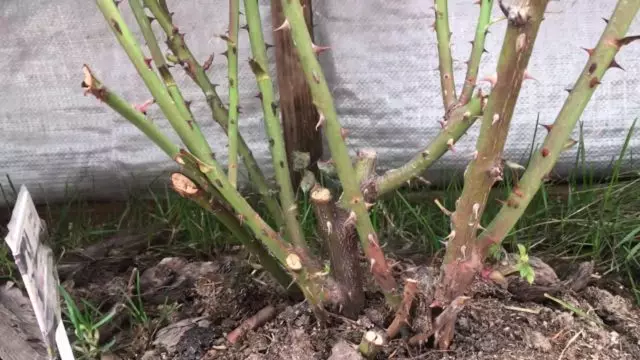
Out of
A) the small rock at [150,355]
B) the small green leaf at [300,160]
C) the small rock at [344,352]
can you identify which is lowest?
the small rock at [150,355]

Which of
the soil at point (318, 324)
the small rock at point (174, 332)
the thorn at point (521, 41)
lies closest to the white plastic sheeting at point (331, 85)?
the soil at point (318, 324)

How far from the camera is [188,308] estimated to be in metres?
1.18

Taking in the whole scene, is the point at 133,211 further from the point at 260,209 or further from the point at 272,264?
the point at 272,264

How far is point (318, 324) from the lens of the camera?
1.01m

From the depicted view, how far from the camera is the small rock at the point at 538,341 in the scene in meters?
0.98

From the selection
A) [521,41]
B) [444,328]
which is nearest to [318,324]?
[444,328]

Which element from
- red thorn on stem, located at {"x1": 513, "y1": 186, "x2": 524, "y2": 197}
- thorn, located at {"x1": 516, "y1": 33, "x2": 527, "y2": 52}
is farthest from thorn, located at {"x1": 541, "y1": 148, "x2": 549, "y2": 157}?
thorn, located at {"x1": 516, "y1": 33, "x2": 527, "y2": 52}

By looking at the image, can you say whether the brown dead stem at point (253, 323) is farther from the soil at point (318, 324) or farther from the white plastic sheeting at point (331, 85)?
the white plastic sheeting at point (331, 85)

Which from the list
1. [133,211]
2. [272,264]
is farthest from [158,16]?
[133,211]

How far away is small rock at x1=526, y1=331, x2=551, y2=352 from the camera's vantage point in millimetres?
977

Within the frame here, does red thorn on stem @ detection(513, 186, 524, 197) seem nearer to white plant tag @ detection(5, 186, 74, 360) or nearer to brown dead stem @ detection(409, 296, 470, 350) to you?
brown dead stem @ detection(409, 296, 470, 350)

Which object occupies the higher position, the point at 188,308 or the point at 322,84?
the point at 322,84

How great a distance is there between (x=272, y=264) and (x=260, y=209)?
380 millimetres

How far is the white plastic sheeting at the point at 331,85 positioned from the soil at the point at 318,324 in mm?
368
